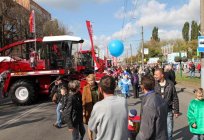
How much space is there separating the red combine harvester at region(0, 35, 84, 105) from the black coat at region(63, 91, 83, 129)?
11.0 m

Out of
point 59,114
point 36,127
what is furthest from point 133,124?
point 36,127

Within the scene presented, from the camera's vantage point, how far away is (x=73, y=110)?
6.68 meters

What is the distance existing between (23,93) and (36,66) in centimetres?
151

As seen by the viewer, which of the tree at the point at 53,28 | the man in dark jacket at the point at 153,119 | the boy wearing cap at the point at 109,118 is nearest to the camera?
the boy wearing cap at the point at 109,118

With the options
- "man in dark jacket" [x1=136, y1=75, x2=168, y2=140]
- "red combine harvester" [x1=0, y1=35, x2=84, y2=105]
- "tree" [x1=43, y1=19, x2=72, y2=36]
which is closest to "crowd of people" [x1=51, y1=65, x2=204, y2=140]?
"man in dark jacket" [x1=136, y1=75, x2=168, y2=140]

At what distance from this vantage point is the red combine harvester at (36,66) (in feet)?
58.1

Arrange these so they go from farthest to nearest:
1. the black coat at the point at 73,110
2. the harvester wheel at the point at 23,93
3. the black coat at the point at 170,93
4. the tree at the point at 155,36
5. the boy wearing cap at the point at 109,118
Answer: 1. the tree at the point at 155,36
2. the harvester wheel at the point at 23,93
3. the black coat at the point at 170,93
4. the black coat at the point at 73,110
5. the boy wearing cap at the point at 109,118

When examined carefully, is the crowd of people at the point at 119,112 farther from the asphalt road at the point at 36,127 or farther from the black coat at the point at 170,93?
the asphalt road at the point at 36,127

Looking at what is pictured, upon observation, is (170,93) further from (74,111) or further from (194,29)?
(194,29)

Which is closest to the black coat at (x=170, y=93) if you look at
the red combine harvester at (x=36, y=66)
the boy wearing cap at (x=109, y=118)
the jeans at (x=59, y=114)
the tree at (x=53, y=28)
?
the boy wearing cap at (x=109, y=118)

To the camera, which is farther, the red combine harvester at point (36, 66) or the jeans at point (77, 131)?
the red combine harvester at point (36, 66)

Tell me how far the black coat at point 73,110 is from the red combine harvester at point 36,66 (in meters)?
11.0

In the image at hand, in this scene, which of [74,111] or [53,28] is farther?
[53,28]

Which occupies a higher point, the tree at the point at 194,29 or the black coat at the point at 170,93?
the tree at the point at 194,29
